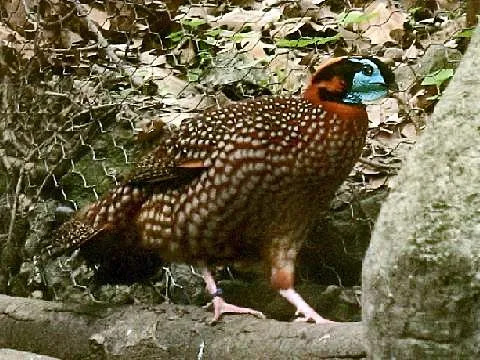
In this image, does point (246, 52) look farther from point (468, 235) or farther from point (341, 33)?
point (468, 235)

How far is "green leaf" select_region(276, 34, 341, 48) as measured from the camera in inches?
96.4

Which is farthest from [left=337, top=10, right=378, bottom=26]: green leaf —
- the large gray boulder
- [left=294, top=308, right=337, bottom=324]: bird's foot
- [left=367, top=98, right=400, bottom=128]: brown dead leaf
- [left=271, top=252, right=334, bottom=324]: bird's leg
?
the large gray boulder

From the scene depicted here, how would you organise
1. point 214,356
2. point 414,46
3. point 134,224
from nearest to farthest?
point 214,356 < point 134,224 < point 414,46

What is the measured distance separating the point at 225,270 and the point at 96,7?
122 centimetres

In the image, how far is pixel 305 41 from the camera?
8.13 ft

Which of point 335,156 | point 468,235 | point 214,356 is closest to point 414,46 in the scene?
point 335,156

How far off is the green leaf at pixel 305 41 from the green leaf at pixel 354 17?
0.15ft

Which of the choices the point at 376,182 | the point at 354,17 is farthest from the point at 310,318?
the point at 354,17

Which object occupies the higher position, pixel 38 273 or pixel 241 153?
pixel 241 153

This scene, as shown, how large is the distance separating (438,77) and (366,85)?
41 cm

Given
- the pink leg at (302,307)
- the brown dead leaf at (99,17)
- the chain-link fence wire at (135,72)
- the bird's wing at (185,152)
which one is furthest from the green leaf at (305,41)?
the pink leg at (302,307)

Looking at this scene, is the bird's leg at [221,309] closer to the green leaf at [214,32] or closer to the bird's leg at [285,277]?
the bird's leg at [285,277]

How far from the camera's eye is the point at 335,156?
1.79 m

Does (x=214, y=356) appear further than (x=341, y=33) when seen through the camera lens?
No
